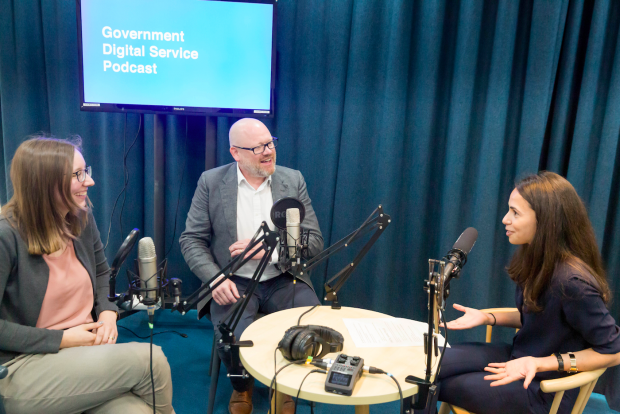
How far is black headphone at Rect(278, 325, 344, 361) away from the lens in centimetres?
138

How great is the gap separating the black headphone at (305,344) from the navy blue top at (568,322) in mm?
786

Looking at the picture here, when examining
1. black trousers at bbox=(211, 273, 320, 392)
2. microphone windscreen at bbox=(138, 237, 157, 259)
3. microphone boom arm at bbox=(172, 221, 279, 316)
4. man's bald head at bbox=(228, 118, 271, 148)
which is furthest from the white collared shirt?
microphone windscreen at bbox=(138, 237, 157, 259)

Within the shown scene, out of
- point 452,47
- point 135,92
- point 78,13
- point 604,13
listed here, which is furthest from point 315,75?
point 604,13

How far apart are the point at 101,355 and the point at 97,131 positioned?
1.99m

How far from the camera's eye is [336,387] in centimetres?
123

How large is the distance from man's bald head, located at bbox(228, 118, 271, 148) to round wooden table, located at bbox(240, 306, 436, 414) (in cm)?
103

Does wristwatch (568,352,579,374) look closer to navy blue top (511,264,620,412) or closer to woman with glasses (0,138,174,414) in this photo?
navy blue top (511,264,620,412)

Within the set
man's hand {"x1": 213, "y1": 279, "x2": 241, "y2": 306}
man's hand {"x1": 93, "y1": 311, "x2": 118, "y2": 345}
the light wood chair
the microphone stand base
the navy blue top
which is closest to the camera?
the microphone stand base

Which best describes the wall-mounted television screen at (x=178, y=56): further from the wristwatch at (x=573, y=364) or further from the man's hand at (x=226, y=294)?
the wristwatch at (x=573, y=364)

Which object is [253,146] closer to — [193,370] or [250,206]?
[250,206]

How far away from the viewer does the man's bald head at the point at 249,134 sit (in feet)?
7.76

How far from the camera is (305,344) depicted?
137 centimetres

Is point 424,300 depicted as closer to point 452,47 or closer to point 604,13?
point 452,47

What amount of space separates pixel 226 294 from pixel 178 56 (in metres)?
1.49
